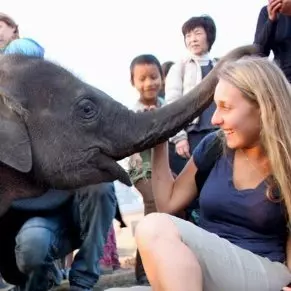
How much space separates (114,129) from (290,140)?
1142 millimetres

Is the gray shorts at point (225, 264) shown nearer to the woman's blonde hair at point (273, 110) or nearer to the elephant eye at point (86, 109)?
the woman's blonde hair at point (273, 110)

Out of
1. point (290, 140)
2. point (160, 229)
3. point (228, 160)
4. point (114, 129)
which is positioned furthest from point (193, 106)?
point (160, 229)

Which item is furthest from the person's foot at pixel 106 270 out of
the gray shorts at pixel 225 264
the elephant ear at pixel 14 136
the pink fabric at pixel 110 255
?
the gray shorts at pixel 225 264

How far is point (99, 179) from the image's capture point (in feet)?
11.3

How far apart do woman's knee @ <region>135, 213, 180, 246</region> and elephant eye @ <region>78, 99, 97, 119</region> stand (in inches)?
44.8

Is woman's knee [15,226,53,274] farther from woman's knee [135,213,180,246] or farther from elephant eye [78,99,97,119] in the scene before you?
woman's knee [135,213,180,246]

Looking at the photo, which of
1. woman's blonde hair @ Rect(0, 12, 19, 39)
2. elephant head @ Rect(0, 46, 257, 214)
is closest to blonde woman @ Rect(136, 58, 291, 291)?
elephant head @ Rect(0, 46, 257, 214)

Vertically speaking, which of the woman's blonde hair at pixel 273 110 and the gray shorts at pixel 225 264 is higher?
the woman's blonde hair at pixel 273 110

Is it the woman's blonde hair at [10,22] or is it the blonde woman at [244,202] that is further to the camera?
the woman's blonde hair at [10,22]

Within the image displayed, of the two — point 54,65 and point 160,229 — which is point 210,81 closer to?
point 54,65

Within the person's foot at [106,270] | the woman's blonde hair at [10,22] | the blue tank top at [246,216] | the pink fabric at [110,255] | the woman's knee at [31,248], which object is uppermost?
the woman's blonde hair at [10,22]

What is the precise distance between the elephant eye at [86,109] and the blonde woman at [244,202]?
89 centimetres

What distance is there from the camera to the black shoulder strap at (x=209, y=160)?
9.26 ft

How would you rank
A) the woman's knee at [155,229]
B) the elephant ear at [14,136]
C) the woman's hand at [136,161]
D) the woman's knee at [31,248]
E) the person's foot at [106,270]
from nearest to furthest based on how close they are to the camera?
the woman's knee at [155,229], the elephant ear at [14,136], the woman's knee at [31,248], the woman's hand at [136,161], the person's foot at [106,270]
